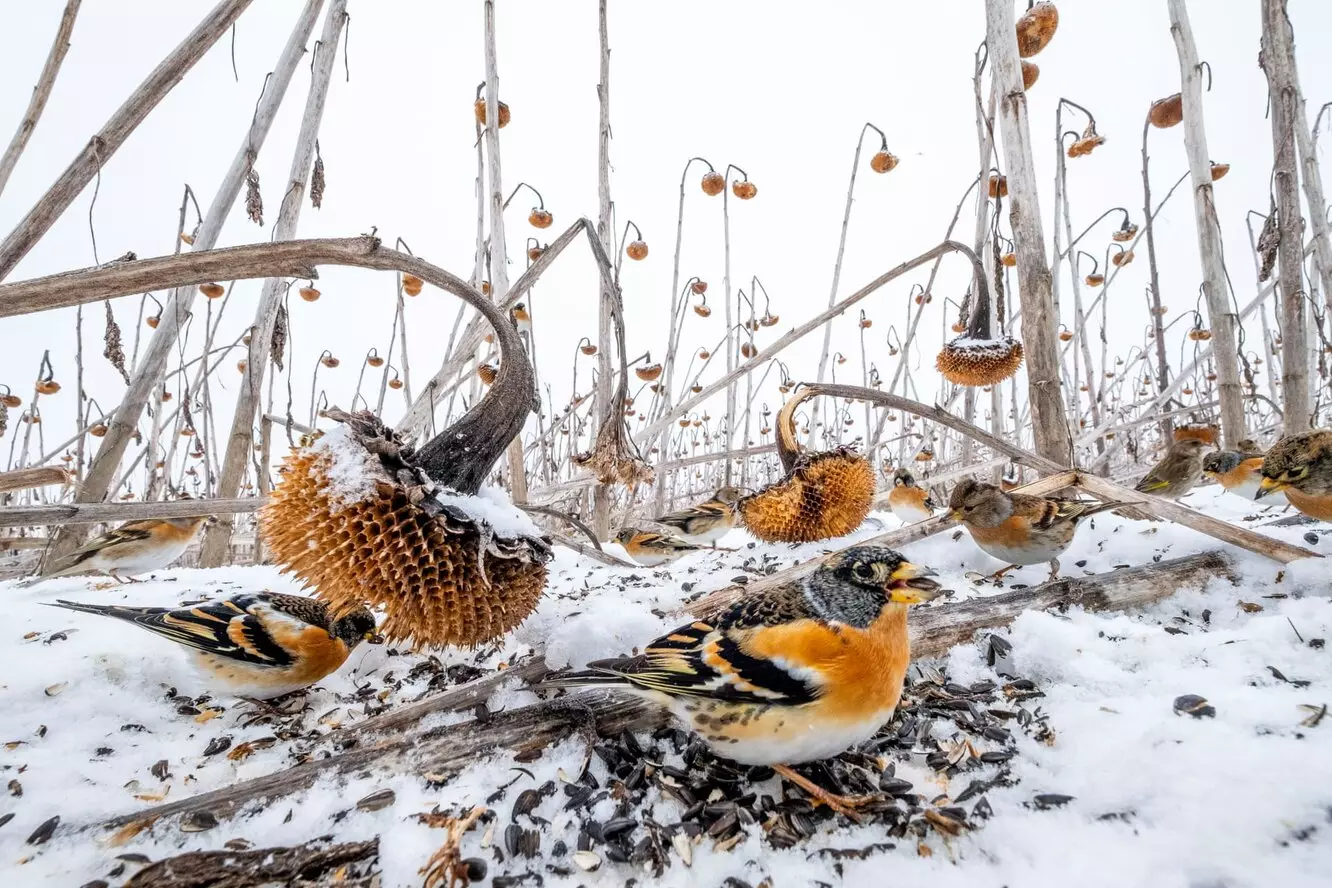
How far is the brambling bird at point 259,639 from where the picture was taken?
1993 mm

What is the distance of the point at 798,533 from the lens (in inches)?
106

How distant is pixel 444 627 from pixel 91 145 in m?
1.46

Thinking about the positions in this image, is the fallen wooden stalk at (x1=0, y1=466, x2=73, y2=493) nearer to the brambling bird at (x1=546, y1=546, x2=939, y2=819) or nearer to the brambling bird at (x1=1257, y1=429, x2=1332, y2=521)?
the brambling bird at (x1=546, y1=546, x2=939, y2=819)

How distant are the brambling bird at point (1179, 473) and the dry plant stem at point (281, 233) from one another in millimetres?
5887

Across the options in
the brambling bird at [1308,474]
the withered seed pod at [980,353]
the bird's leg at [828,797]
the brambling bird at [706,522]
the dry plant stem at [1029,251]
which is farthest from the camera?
the brambling bird at [706,522]

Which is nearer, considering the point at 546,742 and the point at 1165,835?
the point at 1165,835

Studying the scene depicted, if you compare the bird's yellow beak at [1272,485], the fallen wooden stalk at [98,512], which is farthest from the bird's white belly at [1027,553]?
the fallen wooden stalk at [98,512]

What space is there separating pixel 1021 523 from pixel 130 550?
5152mm

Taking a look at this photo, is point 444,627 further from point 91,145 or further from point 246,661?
point 91,145

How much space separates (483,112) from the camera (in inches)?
155

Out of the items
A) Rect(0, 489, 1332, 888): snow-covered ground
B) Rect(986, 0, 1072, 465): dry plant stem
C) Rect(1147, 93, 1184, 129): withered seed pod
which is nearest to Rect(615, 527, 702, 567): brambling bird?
Rect(0, 489, 1332, 888): snow-covered ground

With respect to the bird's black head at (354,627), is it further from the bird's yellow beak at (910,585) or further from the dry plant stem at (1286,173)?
the dry plant stem at (1286,173)

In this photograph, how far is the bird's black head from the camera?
217 centimetres

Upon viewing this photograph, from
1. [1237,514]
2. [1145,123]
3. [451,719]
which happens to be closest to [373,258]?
[451,719]
